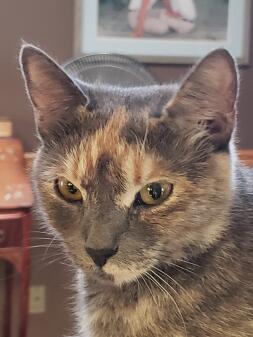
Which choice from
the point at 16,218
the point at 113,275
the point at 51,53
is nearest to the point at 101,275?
the point at 113,275

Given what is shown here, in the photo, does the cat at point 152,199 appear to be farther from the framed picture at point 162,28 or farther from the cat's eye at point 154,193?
the framed picture at point 162,28

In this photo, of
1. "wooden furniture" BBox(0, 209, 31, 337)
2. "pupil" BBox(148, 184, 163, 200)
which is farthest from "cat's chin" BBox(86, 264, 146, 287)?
"wooden furniture" BBox(0, 209, 31, 337)

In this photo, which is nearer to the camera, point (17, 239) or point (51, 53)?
point (17, 239)

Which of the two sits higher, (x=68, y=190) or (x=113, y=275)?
(x=68, y=190)

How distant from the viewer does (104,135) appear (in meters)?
0.87

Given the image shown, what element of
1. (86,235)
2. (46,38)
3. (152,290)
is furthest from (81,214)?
(46,38)

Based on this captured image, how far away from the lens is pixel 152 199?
0.84m

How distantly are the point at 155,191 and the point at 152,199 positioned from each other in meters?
A: 0.01

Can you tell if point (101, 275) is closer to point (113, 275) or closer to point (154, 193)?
point (113, 275)

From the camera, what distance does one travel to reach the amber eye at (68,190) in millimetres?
869

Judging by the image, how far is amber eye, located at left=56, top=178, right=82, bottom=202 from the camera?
0.87 meters

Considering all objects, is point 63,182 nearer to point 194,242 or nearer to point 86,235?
point 86,235

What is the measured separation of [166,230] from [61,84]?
24cm

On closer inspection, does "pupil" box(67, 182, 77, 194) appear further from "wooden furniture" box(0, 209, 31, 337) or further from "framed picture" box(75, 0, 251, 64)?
"framed picture" box(75, 0, 251, 64)
